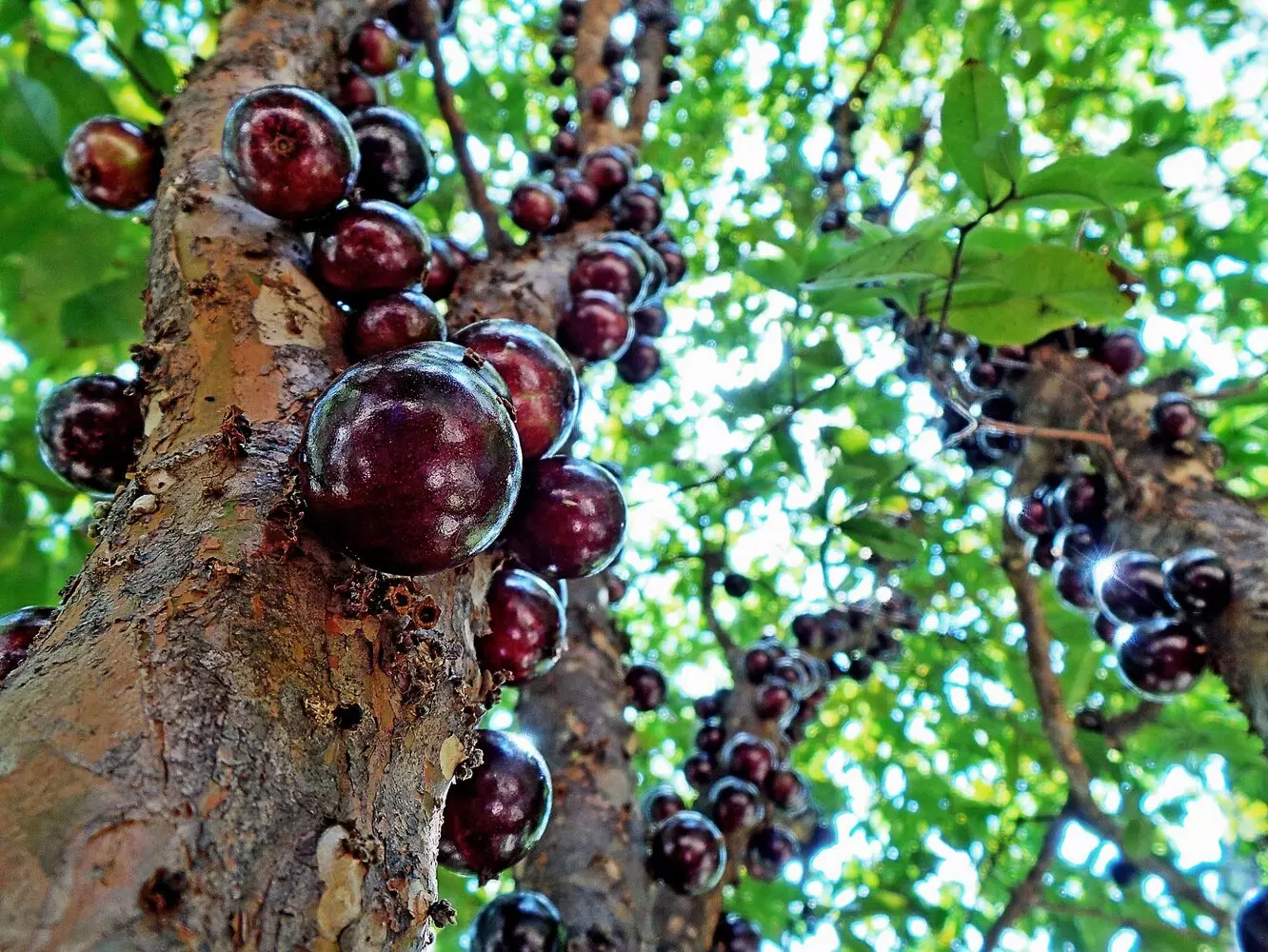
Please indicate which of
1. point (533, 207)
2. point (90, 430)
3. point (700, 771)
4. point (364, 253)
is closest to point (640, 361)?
point (533, 207)

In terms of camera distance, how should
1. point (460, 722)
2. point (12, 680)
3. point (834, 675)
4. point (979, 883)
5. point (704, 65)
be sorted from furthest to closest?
1. point (704, 65)
2. point (834, 675)
3. point (979, 883)
4. point (460, 722)
5. point (12, 680)

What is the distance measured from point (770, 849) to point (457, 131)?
2.69 m

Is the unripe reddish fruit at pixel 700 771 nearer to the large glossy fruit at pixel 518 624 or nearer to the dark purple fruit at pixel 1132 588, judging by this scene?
the dark purple fruit at pixel 1132 588

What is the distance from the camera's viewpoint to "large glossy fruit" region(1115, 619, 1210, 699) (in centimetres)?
220

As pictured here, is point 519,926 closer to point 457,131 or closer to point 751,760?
point 751,760

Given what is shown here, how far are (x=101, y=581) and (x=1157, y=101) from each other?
387 cm

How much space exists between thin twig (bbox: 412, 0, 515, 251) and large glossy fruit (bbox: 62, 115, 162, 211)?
0.72 meters

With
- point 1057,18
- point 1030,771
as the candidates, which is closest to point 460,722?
point 1030,771

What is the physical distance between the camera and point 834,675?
13.4 ft

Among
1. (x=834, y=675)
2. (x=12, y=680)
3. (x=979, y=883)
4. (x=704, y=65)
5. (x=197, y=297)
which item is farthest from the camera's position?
(x=704, y=65)

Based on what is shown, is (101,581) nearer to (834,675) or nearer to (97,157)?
(97,157)

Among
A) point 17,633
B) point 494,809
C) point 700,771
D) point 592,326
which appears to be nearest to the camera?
point 17,633

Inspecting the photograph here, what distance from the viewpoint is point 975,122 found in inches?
69.9

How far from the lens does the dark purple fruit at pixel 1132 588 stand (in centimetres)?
228
